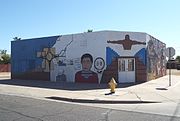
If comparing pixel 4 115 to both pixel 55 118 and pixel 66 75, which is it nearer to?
pixel 55 118

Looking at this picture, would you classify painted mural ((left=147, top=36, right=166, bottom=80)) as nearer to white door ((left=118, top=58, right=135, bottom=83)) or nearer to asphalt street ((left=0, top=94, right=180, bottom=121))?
white door ((left=118, top=58, right=135, bottom=83))

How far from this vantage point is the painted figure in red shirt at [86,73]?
29.2m

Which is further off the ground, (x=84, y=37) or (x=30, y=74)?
(x=84, y=37)

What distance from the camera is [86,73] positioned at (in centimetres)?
2962

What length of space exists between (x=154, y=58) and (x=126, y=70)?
689 centimetres

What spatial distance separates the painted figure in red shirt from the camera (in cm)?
2920

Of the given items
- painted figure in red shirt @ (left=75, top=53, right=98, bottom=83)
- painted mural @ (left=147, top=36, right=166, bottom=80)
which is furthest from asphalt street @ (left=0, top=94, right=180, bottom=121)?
painted mural @ (left=147, top=36, right=166, bottom=80)

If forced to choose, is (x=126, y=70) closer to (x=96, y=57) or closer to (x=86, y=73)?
(x=96, y=57)

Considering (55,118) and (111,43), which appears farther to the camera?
(111,43)

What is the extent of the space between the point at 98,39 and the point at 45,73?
7524mm

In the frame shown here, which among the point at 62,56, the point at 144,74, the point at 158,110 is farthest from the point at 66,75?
the point at 158,110

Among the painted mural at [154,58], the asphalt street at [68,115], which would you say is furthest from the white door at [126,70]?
the asphalt street at [68,115]

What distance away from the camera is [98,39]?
28.9m

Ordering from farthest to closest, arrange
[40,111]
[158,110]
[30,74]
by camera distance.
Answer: [30,74]
[158,110]
[40,111]
